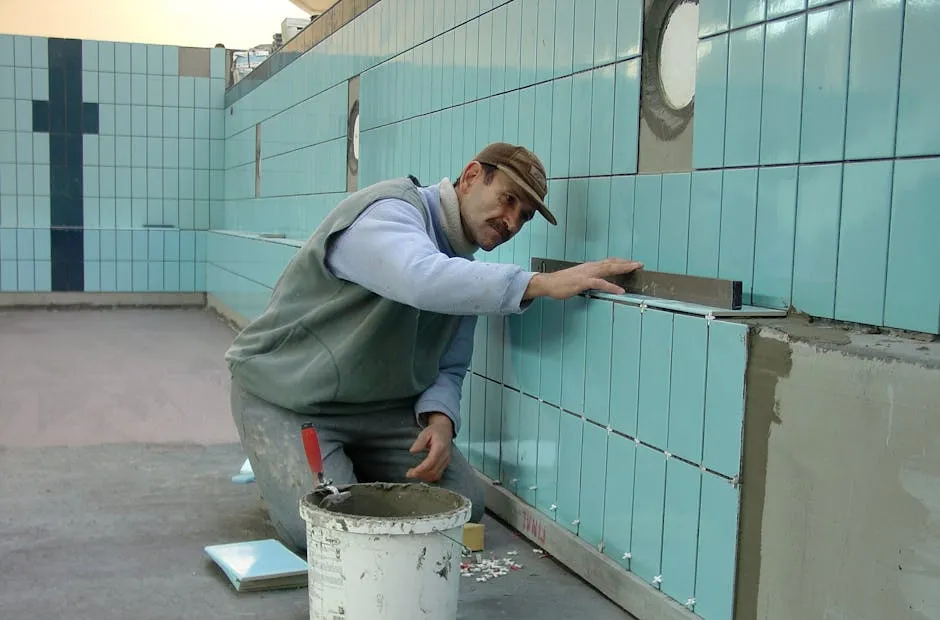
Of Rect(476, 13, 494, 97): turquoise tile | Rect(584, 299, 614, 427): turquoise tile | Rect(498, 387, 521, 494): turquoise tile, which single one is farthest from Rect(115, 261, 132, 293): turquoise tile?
Rect(584, 299, 614, 427): turquoise tile

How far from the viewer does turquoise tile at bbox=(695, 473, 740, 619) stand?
202 cm

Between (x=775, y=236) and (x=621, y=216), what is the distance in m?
0.62

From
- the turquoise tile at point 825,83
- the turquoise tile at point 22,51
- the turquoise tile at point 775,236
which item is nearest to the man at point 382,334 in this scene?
the turquoise tile at point 775,236

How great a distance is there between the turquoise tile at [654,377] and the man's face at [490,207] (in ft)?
1.86

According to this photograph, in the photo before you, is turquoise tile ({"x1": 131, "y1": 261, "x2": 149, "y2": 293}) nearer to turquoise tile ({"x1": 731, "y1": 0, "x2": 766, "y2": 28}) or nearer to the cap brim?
the cap brim

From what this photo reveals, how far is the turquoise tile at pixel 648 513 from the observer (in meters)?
2.27

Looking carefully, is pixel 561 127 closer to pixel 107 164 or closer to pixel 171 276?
pixel 171 276

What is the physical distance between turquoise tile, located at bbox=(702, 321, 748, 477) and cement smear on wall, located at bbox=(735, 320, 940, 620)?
1.2 inches

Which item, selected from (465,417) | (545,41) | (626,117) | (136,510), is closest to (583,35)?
(545,41)

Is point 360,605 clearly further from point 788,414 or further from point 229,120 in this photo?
point 229,120

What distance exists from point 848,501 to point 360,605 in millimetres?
989

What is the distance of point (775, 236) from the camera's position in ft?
6.59

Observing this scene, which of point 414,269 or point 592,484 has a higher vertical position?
point 414,269

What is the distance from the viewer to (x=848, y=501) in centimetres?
171
